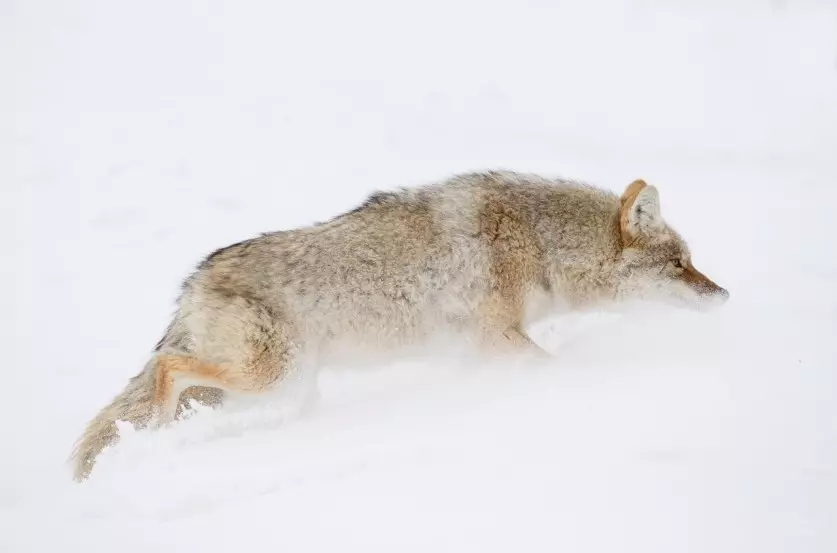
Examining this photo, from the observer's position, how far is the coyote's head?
19.4 feet

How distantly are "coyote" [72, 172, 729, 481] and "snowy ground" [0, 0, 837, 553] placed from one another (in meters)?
0.29

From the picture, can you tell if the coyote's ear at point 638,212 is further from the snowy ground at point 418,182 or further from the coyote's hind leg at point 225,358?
the coyote's hind leg at point 225,358

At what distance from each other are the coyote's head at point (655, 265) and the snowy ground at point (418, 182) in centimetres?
19

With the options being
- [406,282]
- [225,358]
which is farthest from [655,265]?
[225,358]

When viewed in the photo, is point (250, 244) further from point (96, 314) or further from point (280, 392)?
point (96, 314)

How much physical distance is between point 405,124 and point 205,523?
749 centimetres

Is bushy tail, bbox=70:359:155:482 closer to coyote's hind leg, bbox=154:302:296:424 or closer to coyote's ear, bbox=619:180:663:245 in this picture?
coyote's hind leg, bbox=154:302:296:424

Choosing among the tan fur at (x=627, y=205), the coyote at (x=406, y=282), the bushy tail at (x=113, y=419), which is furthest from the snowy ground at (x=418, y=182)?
the tan fur at (x=627, y=205)

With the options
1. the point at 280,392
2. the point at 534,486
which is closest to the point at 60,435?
the point at 280,392

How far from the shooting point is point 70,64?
12.4m

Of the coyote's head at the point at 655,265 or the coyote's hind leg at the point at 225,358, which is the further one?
the coyote's head at the point at 655,265

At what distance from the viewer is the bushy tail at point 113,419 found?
5.18 meters

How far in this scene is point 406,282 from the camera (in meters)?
5.63

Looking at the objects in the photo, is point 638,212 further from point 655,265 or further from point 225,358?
point 225,358
